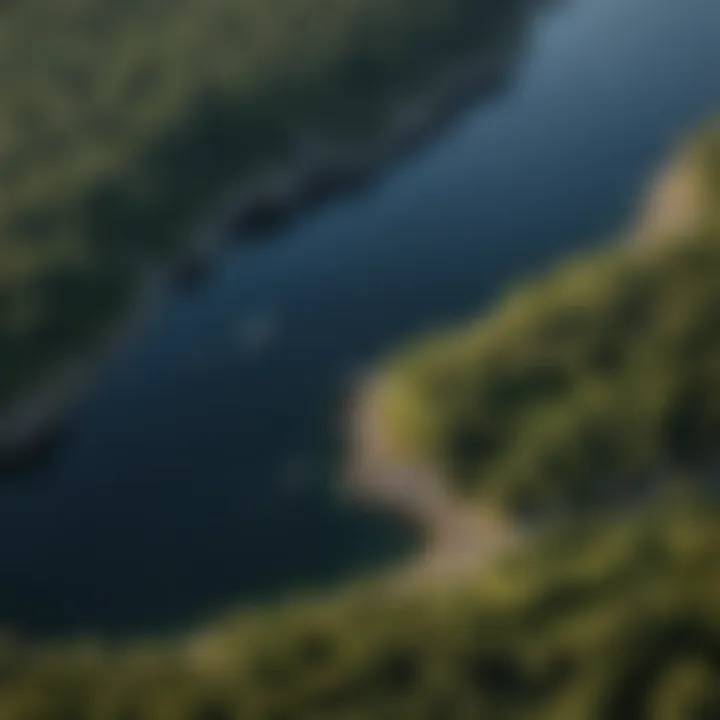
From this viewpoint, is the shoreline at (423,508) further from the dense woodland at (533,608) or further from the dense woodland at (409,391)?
the dense woodland at (533,608)

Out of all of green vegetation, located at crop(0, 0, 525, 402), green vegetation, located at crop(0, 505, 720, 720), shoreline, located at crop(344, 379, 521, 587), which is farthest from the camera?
green vegetation, located at crop(0, 0, 525, 402)

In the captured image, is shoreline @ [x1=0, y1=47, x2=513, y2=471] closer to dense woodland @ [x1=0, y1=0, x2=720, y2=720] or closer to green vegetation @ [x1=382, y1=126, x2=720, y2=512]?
dense woodland @ [x1=0, y1=0, x2=720, y2=720]

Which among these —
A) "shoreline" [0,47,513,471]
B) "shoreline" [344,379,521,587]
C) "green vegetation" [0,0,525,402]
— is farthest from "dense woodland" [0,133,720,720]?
"green vegetation" [0,0,525,402]

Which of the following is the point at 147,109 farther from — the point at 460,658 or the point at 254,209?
the point at 460,658

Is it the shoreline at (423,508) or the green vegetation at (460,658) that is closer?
the green vegetation at (460,658)

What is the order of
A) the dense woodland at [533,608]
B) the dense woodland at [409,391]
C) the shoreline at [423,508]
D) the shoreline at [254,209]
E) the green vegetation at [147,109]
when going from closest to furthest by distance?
the dense woodland at [533,608]
the dense woodland at [409,391]
the shoreline at [423,508]
the shoreline at [254,209]
the green vegetation at [147,109]

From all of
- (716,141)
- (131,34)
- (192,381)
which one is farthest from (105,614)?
(131,34)

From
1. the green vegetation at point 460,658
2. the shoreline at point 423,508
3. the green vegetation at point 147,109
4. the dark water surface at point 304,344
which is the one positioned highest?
the green vegetation at point 147,109

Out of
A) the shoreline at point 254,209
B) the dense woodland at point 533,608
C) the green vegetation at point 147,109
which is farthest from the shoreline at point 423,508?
the green vegetation at point 147,109
